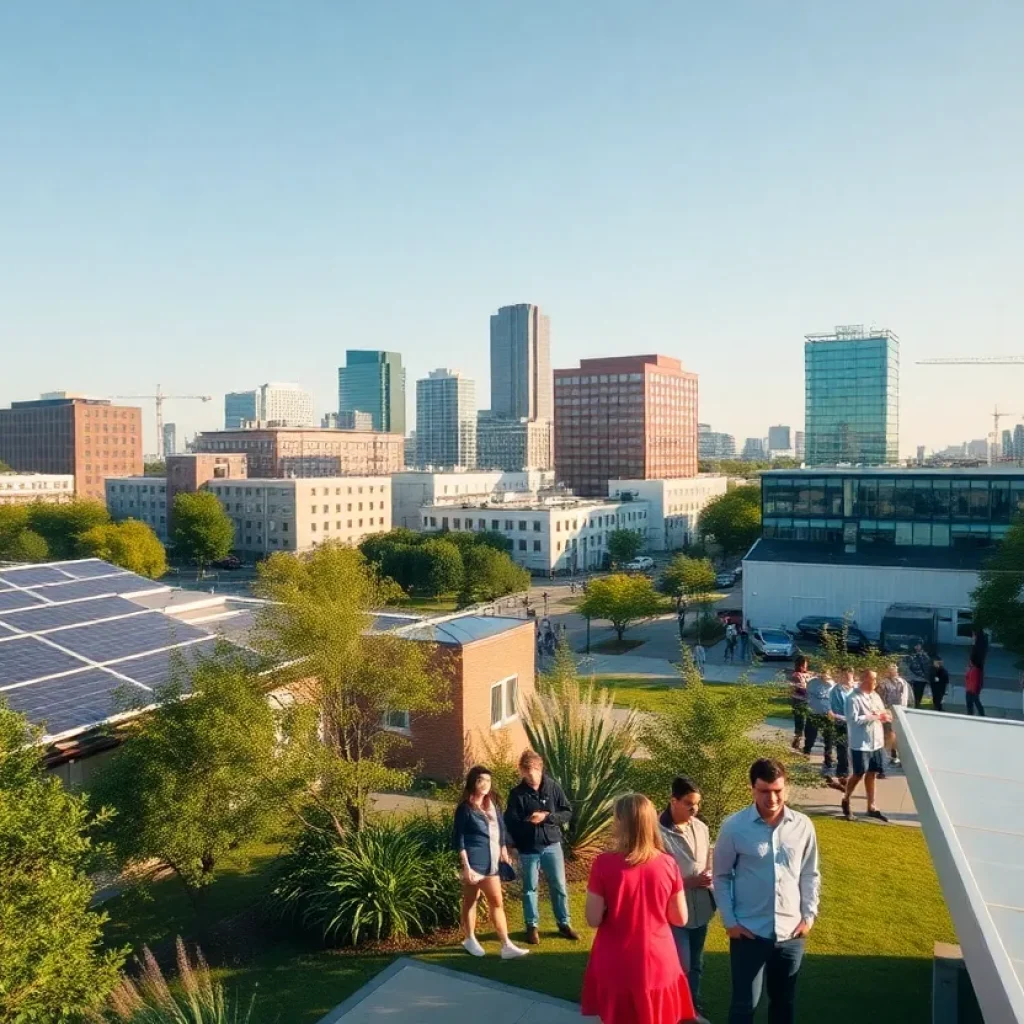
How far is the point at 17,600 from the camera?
51.6 feet

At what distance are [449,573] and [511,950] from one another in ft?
148

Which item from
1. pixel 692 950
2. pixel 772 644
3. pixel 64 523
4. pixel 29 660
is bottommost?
pixel 772 644

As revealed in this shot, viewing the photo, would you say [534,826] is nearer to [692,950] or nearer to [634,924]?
[692,950]

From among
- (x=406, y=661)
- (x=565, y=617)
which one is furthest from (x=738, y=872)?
(x=565, y=617)

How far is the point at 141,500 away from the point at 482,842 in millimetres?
98846

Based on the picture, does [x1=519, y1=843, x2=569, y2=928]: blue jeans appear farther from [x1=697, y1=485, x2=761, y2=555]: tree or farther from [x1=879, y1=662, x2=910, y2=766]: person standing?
[x1=697, y1=485, x2=761, y2=555]: tree

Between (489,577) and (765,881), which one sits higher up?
(765,881)

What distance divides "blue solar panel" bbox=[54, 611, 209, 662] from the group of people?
8906 millimetres

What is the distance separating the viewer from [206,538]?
6994cm

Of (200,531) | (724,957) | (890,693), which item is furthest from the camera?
(200,531)

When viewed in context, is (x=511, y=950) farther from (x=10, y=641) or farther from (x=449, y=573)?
(x=449, y=573)

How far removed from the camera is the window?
15.2 m

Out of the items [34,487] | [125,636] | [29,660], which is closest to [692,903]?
[29,660]

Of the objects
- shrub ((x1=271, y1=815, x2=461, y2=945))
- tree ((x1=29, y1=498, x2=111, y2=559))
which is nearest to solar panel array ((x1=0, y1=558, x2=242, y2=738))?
shrub ((x1=271, y1=815, x2=461, y2=945))
